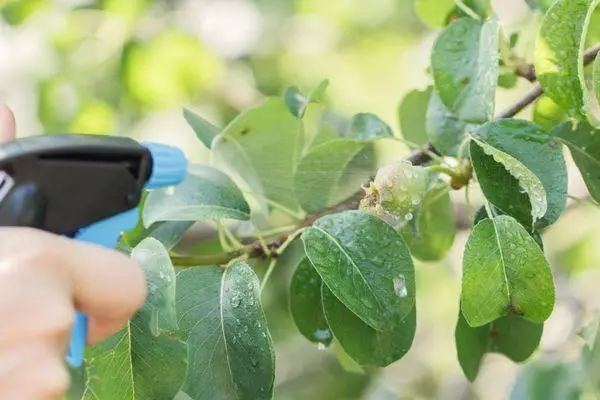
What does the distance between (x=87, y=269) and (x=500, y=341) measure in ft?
1.37

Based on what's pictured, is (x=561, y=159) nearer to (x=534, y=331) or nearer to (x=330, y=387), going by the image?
(x=534, y=331)

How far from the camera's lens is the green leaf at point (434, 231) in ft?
2.53

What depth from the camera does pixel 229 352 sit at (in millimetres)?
606

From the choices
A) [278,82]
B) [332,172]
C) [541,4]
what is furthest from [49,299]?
[278,82]

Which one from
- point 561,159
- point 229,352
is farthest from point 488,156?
point 229,352

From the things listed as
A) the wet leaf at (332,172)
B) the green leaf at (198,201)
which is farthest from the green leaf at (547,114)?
Result: the green leaf at (198,201)

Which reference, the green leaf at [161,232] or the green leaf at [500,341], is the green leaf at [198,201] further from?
the green leaf at [500,341]

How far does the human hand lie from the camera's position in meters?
0.38

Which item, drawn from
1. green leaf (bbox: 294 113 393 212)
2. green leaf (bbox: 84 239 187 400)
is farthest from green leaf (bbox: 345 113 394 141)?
green leaf (bbox: 84 239 187 400)

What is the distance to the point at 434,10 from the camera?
81 cm

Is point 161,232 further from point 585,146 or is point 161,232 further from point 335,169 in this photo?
point 585,146

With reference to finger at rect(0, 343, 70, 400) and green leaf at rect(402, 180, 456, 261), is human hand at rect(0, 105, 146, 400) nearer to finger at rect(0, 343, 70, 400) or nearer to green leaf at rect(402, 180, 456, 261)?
finger at rect(0, 343, 70, 400)

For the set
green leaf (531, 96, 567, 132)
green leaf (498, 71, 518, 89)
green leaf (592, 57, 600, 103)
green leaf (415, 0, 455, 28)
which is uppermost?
green leaf (592, 57, 600, 103)

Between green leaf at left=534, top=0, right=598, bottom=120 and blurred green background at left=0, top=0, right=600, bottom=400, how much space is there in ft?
1.77
